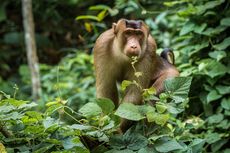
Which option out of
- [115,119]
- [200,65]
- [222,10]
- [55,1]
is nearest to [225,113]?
[200,65]

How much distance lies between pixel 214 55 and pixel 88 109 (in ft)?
9.49

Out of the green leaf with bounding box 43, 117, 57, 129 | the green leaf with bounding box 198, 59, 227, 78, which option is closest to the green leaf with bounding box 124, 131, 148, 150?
the green leaf with bounding box 43, 117, 57, 129

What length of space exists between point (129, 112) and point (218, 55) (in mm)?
2731

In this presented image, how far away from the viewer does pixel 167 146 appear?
3311mm

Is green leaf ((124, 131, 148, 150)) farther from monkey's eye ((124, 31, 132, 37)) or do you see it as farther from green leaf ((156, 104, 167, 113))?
monkey's eye ((124, 31, 132, 37))

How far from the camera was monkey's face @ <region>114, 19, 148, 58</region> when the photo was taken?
467 centimetres

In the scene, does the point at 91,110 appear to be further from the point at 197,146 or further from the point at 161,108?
the point at 197,146

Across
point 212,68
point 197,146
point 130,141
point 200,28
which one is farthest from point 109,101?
point 200,28

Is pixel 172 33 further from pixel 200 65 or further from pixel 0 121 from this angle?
pixel 0 121

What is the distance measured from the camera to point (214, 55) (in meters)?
5.87

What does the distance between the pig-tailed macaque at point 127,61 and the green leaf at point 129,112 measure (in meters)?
1.22

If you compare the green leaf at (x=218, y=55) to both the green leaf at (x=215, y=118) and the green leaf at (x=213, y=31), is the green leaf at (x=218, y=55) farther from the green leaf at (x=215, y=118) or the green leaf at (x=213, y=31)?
the green leaf at (x=215, y=118)

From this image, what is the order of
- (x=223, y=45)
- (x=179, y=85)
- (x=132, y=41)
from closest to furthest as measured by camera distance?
(x=179, y=85), (x=132, y=41), (x=223, y=45)

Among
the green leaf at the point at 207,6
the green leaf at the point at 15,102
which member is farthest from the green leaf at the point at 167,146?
the green leaf at the point at 207,6
